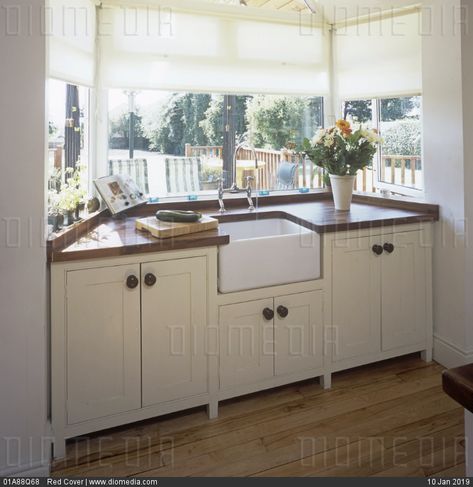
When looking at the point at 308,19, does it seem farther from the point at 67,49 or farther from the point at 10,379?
the point at 10,379

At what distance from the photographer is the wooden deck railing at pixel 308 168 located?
297 centimetres

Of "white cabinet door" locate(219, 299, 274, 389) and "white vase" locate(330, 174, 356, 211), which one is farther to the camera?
"white vase" locate(330, 174, 356, 211)

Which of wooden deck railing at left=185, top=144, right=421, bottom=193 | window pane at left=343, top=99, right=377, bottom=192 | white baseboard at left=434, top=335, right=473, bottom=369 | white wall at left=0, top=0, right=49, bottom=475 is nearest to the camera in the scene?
white wall at left=0, top=0, right=49, bottom=475

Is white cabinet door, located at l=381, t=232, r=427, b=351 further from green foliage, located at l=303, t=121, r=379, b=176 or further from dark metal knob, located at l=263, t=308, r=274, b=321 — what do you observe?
dark metal knob, located at l=263, t=308, r=274, b=321

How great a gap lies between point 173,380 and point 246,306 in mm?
485

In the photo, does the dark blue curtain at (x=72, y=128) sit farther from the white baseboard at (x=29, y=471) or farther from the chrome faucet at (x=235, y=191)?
the white baseboard at (x=29, y=471)

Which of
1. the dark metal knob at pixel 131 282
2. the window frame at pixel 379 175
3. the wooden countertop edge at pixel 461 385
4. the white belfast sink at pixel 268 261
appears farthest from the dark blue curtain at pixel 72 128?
the wooden countertop edge at pixel 461 385

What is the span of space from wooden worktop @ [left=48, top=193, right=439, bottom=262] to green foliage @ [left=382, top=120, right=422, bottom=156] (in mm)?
359

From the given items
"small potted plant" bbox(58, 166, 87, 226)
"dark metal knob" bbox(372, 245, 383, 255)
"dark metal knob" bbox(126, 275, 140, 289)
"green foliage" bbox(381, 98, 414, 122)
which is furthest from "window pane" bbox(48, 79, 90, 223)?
"green foliage" bbox(381, 98, 414, 122)

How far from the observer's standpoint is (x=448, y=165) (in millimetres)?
2473

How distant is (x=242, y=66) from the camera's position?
296 centimetres

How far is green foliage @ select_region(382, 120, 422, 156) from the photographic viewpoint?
9.42 ft

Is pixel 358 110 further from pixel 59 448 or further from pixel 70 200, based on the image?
pixel 59 448

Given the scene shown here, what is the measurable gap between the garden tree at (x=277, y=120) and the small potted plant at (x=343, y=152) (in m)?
0.51
